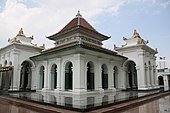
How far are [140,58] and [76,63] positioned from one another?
8353mm

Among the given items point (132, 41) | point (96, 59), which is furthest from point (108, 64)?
point (132, 41)

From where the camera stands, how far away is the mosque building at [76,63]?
1289 cm

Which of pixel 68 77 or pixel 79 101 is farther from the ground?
pixel 68 77

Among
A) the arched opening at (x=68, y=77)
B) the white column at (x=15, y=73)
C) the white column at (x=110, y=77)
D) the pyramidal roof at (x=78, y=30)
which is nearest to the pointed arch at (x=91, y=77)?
the arched opening at (x=68, y=77)

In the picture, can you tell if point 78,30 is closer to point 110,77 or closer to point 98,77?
point 98,77

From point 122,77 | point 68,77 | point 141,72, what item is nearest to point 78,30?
point 68,77

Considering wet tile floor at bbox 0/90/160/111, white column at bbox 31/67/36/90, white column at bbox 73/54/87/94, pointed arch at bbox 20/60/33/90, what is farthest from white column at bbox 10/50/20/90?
white column at bbox 73/54/87/94

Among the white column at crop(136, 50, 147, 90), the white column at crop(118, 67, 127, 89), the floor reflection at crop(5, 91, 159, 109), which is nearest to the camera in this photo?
the floor reflection at crop(5, 91, 159, 109)

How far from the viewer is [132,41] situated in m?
18.8

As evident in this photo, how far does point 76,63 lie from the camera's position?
40.7 ft

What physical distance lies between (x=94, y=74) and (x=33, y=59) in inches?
309

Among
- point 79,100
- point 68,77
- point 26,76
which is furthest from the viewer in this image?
point 26,76

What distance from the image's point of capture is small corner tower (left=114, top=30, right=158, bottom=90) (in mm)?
16781

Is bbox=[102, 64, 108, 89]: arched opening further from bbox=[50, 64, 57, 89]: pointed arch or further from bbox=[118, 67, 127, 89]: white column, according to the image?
bbox=[50, 64, 57, 89]: pointed arch
